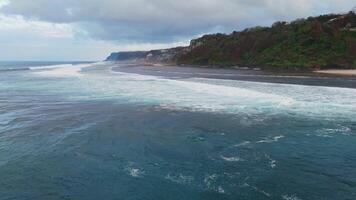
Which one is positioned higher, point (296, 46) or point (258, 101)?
point (296, 46)

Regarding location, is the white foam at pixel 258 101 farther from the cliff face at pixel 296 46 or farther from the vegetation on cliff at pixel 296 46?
the vegetation on cliff at pixel 296 46

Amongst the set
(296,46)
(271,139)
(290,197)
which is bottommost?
(290,197)

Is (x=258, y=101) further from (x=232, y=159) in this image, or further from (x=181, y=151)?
(x=232, y=159)

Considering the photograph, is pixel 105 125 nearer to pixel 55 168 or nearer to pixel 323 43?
pixel 55 168

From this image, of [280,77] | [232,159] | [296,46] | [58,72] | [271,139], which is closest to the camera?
[232,159]

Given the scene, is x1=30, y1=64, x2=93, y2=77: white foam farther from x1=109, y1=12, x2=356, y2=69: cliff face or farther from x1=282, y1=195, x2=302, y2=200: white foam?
x1=282, y1=195, x2=302, y2=200: white foam

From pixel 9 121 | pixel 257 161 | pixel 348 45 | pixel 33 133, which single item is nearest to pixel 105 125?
pixel 33 133

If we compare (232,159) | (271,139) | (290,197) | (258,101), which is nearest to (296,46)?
(258,101)

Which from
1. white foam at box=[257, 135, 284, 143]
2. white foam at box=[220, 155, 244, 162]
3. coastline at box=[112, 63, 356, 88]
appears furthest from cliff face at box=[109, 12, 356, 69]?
white foam at box=[220, 155, 244, 162]
